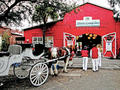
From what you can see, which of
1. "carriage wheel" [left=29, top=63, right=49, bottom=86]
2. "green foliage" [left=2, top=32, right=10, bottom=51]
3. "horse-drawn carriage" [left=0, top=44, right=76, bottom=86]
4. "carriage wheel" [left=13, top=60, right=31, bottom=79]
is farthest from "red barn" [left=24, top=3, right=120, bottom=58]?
"carriage wheel" [left=29, top=63, right=49, bottom=86]

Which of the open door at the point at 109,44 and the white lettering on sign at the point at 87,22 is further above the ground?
the white lettering on sign at the point at 87,22

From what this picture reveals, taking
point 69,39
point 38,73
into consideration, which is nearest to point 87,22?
point 69,39

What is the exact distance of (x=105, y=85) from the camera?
4555 mm

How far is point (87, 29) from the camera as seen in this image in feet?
46.5

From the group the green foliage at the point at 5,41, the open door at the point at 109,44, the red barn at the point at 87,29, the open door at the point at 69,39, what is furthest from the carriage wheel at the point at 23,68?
the green foliage at the point at 5,41

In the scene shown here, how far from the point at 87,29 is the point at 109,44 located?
3342mm

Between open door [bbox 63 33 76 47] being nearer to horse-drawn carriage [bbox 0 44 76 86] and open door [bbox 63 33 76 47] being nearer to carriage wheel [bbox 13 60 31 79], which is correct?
horse-drawn carriage [bbox 0 44 76 86]

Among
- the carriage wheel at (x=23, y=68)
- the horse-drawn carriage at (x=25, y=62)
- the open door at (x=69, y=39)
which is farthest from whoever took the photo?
the open door at (x=69, y=39)

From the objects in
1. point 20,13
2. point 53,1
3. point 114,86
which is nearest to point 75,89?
point 114,86

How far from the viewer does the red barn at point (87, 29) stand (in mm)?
13805

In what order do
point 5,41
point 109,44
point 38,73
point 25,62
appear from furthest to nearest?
point 5,41, point 109,44, point 25,62, point 38,73

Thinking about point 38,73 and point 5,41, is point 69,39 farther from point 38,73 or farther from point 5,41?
point 5,41

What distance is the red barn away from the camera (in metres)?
13.8

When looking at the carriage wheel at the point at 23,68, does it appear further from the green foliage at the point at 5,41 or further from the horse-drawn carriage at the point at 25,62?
the green foliage at the point at 5,41
